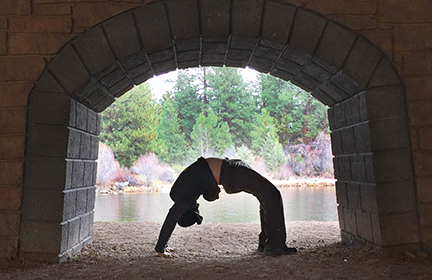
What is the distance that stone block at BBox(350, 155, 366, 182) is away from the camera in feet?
6.60

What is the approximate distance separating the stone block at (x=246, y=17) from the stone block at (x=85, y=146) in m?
1.43

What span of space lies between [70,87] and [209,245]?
5.74ft

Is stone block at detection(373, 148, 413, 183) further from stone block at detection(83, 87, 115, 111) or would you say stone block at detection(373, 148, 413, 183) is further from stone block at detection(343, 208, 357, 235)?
stone block at detection(83, 87, 115, 111)

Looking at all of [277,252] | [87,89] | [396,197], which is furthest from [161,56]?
[396,197]

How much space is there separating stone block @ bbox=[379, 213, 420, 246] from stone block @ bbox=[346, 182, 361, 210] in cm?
25

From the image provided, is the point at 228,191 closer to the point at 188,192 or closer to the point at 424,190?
the point at 188,192

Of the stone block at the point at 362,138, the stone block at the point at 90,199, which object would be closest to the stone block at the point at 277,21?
the stone block at the point at 362,138

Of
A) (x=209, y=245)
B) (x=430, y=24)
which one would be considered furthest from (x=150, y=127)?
(x=430, y=24)

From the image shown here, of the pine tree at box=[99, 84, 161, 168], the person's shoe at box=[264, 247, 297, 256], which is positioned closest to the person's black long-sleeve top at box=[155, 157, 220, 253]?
the person's shoe at box=[264, 247, 297, 256]

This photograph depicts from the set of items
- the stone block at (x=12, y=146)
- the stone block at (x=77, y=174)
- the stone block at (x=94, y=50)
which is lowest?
the stone block at (x=77, y=174)

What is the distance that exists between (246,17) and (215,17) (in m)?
0.23

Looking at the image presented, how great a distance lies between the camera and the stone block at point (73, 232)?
1.97 m

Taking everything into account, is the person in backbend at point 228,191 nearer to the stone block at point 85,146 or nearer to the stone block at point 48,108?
the stone block at point 85,146

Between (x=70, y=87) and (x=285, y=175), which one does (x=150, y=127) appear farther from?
(x=70, y=87)
